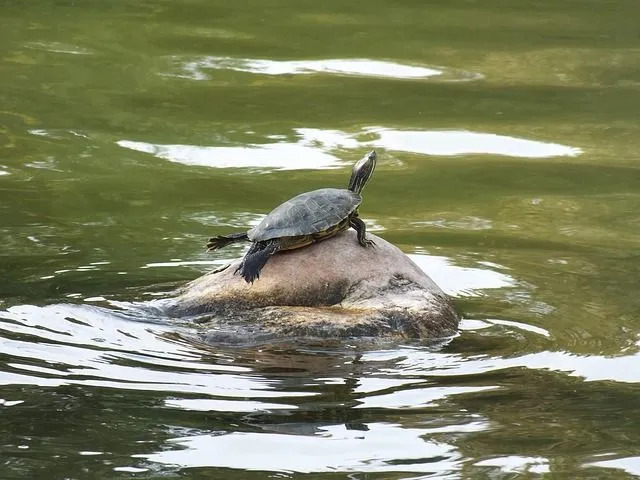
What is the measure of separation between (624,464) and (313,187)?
121 inches

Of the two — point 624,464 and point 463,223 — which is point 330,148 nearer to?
point 463,223

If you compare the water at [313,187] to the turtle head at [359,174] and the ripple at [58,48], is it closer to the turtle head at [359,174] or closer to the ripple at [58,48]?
the ripple at [58,48]

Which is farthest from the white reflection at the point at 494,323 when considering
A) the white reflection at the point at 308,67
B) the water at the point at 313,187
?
the white reflection at the point at 308,67

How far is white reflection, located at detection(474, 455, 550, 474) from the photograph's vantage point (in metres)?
3.09

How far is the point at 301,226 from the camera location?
4.20 metres

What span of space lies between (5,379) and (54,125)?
3.36 m

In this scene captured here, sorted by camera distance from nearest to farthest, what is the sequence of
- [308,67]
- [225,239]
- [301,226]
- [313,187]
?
[301,226] → [225,239] → [313,187] → [308,67]

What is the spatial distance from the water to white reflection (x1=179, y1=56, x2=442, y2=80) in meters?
0.02

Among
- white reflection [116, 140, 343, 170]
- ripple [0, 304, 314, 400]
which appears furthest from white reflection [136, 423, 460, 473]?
white reflection [116, 140, 343, 170]

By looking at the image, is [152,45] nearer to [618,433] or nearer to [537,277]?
[537,277]

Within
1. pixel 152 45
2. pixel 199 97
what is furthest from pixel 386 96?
pixel 152 45

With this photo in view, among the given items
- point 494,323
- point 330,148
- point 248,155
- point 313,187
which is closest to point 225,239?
point 494,323

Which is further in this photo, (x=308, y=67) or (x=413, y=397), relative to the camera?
(x=308, y=67)

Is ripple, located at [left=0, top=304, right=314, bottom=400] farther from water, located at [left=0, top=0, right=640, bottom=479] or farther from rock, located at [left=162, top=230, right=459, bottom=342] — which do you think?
rock, located at [left=162, top=230, right=459, bottom=342]
